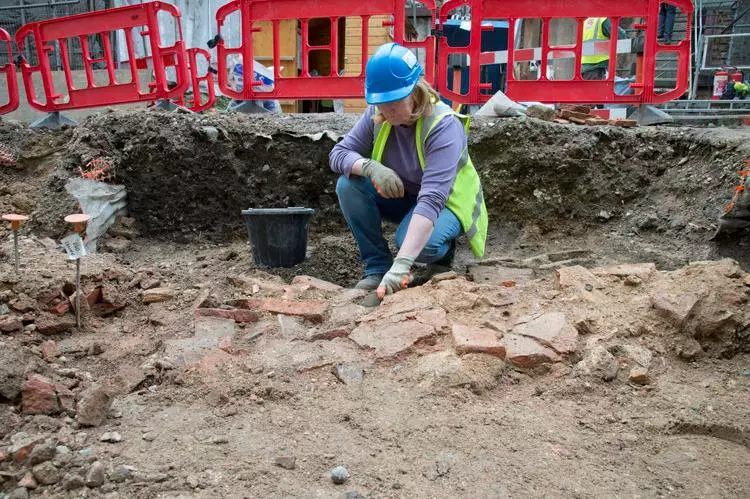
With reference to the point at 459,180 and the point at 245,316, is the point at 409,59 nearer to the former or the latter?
the point at 459,180

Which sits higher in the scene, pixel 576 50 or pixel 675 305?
pixel 576 50

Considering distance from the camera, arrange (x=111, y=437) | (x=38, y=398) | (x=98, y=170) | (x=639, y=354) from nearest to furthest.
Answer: (x=111, y=437)
(x=38, y=398)
(x=639, y=354)
(x=98, y=170)

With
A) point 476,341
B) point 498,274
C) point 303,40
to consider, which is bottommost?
point 498,274

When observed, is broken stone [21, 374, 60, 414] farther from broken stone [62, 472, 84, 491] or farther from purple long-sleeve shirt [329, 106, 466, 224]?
purple long-sleeve shirt [329, 106, 466, 224]

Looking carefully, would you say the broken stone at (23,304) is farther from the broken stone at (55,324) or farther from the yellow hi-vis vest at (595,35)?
the yellow hi-vis vest at (595,35)

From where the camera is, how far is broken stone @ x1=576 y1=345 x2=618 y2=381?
7.28ft

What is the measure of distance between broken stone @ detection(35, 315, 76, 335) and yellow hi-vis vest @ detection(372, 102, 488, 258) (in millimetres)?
1665

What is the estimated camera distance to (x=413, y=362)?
234 centimetres

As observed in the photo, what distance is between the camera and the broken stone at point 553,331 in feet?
7.64

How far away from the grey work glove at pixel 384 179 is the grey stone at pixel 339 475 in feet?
5.50

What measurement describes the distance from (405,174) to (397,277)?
64 centimetres

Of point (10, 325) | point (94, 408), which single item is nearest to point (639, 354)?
point (94, 408)

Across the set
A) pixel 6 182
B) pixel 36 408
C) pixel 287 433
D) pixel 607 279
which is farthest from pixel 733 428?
pixel 6 182

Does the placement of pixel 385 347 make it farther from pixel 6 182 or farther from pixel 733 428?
pixel 6 182
